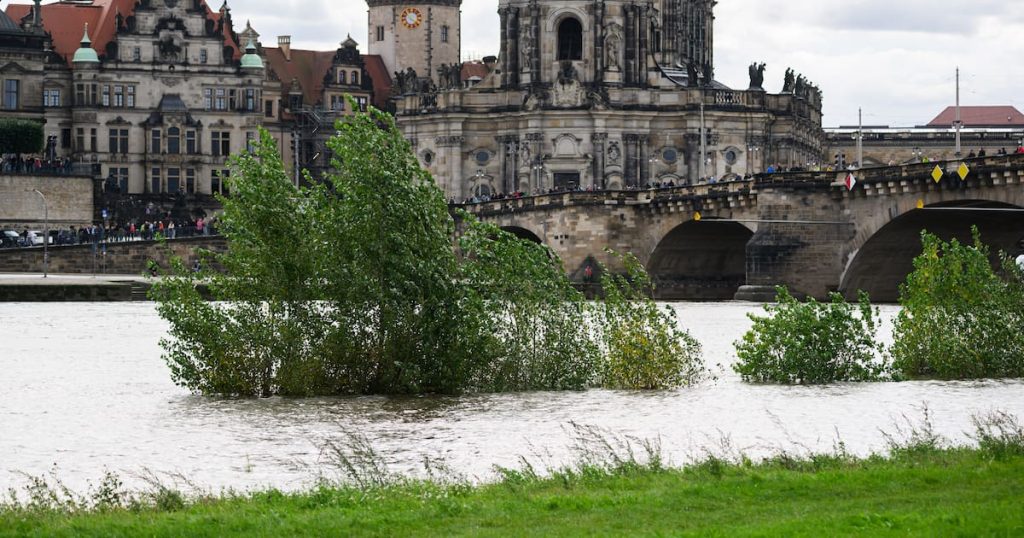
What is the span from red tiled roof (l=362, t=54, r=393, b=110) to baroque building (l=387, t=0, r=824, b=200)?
24.1 meters

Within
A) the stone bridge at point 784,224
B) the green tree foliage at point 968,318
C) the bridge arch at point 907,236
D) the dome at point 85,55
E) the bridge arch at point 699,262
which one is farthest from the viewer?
the dome at point 85,55

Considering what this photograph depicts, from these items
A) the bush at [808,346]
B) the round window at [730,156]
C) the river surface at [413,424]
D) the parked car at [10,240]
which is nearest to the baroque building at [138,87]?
the parked car at [10,240]

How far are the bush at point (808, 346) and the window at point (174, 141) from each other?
85.9 metres

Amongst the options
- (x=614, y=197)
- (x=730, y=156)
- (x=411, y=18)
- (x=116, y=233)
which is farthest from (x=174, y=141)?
(x=614, y=197)

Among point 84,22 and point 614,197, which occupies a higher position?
point 84,22

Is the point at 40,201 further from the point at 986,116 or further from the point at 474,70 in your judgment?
the point at 986,116

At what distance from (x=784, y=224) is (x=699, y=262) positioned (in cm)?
1344

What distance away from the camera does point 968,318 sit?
129 ft

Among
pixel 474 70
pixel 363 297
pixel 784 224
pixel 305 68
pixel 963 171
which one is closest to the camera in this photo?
pixel 363 297

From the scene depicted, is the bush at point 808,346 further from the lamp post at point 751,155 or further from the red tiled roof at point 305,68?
the red tiled roof at point 305,68

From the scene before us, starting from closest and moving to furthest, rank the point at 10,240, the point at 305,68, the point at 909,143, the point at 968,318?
the point at 968,318 < the point at 10,240 < the point at 305,68 < the point at 909,143

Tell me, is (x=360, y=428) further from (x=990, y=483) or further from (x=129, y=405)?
(x=990, y=483)

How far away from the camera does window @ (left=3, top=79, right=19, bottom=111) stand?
12012 cm

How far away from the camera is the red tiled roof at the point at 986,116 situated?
630 feet
